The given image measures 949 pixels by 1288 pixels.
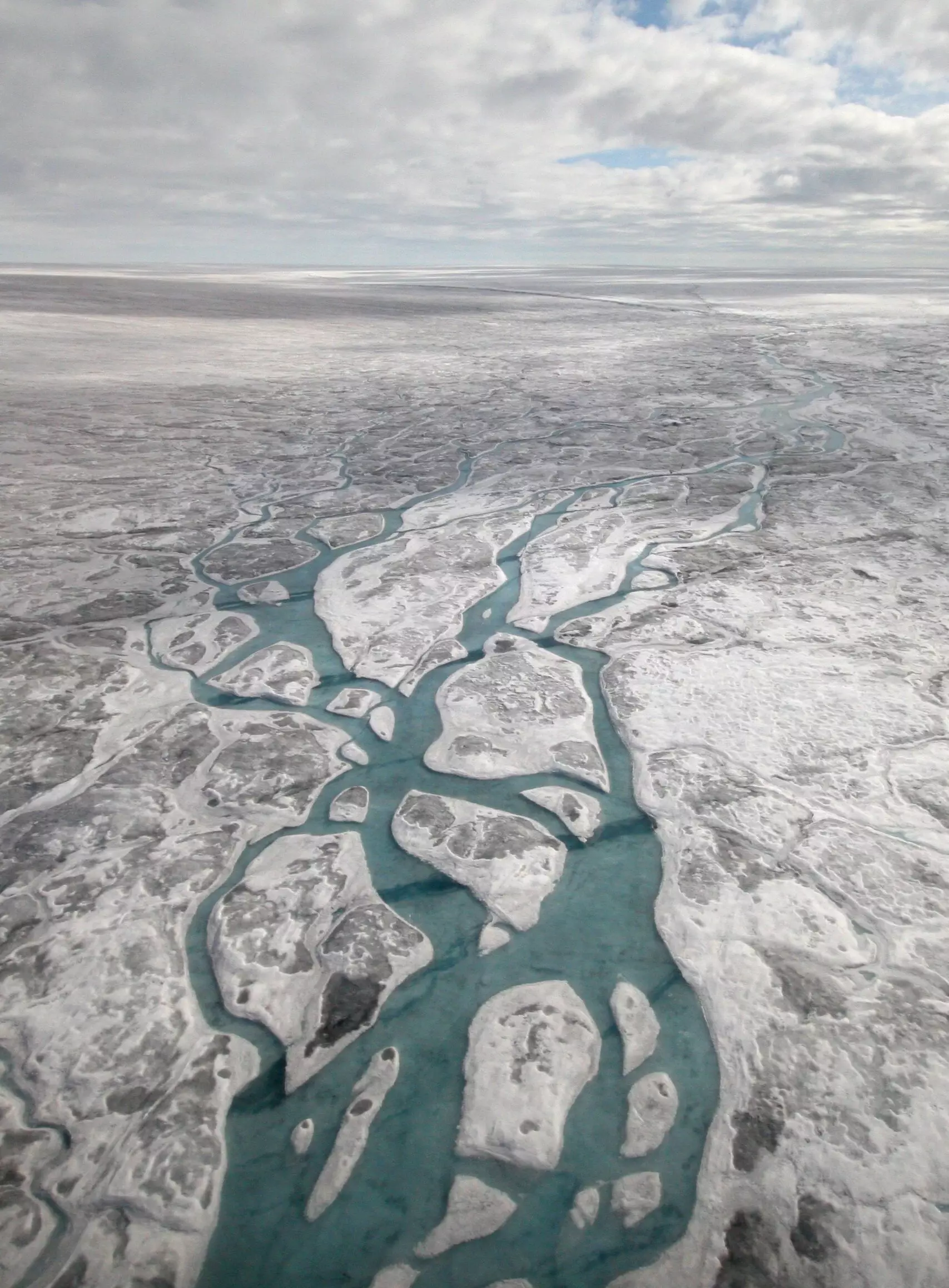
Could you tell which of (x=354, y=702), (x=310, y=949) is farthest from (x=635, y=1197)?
(x=354, y=702)

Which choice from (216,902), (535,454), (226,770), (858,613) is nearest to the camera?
(216,902)

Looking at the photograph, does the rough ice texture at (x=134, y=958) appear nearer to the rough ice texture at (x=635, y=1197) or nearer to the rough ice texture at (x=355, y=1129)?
the rough ice texture at (x=355, y=1129)

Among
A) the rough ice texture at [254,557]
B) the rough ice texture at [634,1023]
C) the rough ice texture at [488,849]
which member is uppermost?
the rough ice texture at [634,1023]

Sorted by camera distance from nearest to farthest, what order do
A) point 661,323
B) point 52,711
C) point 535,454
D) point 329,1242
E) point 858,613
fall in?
point 329,1242 → point 52,711 → point 858,613 → point 535,454 → point 661,323

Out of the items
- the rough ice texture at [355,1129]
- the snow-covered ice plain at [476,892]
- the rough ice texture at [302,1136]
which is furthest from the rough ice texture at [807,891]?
the rough ice texture at [302,1136]

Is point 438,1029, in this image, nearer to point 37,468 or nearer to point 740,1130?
point 740,1130

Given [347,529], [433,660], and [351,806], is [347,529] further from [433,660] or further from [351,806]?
[351,806]

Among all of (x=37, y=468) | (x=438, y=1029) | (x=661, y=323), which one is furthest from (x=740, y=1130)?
(x=661, y=323)
